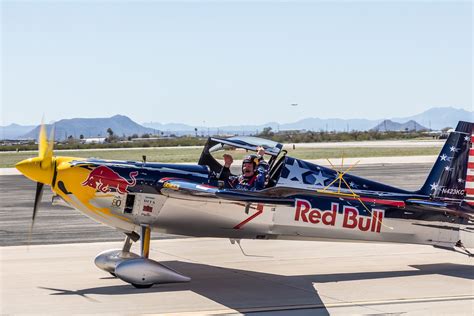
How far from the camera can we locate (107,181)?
11.8 meters

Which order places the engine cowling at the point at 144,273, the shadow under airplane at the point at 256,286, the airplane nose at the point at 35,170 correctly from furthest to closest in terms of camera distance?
the airplane nose at the point at 35,170, the engine cowling at the point at 144,273, the shadow under airplane at the point at 256,286

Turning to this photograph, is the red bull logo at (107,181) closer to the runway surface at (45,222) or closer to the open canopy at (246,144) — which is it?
the open canopy at (246,144)

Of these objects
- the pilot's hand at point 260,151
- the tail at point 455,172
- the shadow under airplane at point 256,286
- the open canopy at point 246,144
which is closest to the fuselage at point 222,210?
the tail at point 455,172

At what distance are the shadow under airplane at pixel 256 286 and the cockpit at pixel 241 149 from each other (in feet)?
4.97

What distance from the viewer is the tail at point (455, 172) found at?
12531 millimetres

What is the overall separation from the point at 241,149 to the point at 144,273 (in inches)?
101

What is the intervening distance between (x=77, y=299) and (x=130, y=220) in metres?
1.76

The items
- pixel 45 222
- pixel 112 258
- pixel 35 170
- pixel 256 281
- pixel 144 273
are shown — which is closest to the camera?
pixel 144 273

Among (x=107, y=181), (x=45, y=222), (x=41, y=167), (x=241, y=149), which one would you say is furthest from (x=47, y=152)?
(x=45, y=222)

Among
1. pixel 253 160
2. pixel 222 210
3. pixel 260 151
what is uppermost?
pixel 260 151

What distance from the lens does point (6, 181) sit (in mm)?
35531

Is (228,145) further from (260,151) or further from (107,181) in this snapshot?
(107,181)

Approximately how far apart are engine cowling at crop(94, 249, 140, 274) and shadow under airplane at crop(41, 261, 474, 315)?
2.47 ft

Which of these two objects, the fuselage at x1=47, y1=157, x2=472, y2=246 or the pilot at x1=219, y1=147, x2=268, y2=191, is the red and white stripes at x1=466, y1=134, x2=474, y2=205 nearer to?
the fuselage at x1=47, y1=157, x2=472, y2=246
